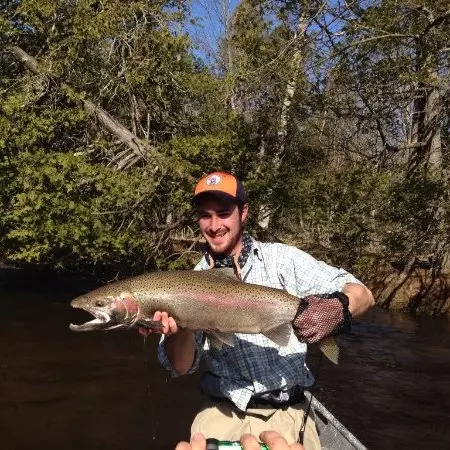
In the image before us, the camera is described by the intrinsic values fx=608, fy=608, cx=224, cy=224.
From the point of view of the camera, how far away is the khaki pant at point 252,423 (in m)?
3.38

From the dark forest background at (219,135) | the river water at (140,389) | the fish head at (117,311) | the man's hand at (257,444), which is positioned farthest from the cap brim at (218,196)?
the dark forest background at (219,135)

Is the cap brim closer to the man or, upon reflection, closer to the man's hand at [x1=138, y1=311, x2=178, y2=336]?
the man

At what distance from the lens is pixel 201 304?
10.8 ft

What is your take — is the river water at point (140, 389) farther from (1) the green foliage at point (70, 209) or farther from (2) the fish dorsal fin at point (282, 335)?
(2) the fish dorsal fin at point (282, 335)

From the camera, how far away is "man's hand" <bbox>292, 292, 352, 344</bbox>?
3.04 m

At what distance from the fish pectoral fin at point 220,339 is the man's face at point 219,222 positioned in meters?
0.50

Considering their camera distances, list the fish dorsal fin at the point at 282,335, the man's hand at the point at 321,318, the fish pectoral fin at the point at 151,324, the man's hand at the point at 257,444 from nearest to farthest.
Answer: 1. the man's hand at the point at 257,444
2. the man's hand at the point at 321,318
3. the fish dorsal fin at the point at 282,335
4. the fish pectoral fin at the point at 151,324

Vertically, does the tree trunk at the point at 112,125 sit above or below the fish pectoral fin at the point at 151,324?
above

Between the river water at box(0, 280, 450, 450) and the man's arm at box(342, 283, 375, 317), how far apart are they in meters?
4.10

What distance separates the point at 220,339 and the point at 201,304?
8.4 inches

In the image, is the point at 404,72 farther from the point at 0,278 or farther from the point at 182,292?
the point at 0,278

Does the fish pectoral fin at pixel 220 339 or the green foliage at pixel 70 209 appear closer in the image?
the fish pectoral fin at pixel 220 339

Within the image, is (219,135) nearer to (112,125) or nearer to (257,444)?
(112,125)

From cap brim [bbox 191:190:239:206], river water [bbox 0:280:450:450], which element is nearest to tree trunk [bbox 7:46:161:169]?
river water [bbox 0:280:450:450]
